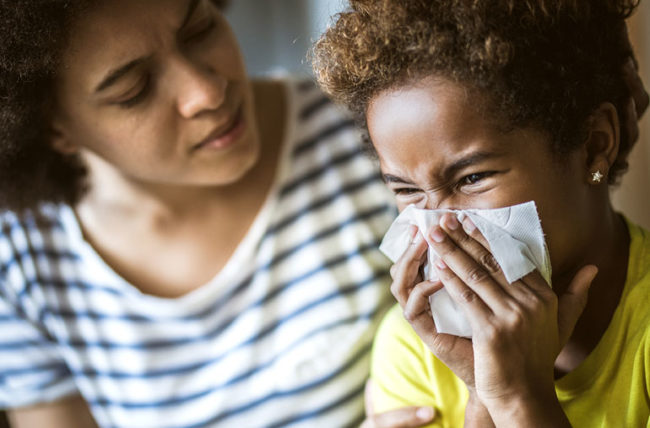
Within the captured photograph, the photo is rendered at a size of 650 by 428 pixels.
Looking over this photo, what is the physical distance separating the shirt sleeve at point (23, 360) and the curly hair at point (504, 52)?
1.09 metres

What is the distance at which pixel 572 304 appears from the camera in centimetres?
103

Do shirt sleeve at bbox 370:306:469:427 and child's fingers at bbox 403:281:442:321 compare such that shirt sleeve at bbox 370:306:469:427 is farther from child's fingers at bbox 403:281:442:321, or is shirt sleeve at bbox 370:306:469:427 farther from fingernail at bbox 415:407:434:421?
child's fingers at bbox 403:281:442:321

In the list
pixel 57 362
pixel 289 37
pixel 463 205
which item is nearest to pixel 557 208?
pixel 463 205

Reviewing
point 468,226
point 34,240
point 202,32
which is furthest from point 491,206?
point 34,240

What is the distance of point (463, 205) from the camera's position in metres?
1.03

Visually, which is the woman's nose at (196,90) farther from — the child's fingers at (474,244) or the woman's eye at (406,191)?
the child's fingers at (474,244)

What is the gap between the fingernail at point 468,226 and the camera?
1009mm

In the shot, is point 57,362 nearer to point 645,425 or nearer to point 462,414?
point 462,414

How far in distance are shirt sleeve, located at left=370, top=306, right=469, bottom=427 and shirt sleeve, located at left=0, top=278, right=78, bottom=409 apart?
0.84 metres

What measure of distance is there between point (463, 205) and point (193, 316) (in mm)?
848

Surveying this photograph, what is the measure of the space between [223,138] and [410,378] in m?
0.59

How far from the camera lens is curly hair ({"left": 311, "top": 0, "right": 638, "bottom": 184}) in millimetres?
976

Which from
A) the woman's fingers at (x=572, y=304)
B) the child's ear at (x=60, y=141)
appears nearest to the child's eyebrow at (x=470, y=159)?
the woman's fingers at (x=572, y=304)

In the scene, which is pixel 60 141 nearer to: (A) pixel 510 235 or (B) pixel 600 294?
(A) pixel 510 235
